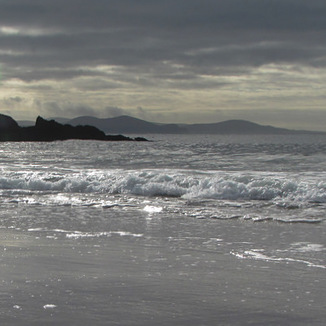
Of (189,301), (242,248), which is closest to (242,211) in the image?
(242,248)

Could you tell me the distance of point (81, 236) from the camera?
10367 mm

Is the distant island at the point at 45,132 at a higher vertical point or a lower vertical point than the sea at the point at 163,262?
higher

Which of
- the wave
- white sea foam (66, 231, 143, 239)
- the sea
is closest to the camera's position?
the sea

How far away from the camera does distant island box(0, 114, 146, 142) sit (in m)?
136

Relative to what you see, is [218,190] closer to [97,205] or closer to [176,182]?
[176,182]

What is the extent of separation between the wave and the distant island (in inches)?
4310

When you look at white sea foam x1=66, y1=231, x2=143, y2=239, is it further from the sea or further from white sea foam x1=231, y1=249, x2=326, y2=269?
white sea foam x1=231, y1=249, x2=326, y2=269

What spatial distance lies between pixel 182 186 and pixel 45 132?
122 m

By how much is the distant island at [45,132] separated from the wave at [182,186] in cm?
10947

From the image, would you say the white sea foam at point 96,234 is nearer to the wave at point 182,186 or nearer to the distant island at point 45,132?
the wave at point 182,186

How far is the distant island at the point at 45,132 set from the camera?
447 ft

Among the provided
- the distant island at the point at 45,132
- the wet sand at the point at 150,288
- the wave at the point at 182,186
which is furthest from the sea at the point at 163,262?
the distant island at the point at 45,132

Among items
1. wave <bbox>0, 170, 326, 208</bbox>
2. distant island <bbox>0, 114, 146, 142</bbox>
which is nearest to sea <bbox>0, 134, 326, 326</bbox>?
wave <bbox>0, 170, 326, 208</bbox>

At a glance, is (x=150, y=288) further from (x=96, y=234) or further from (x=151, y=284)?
(x=96, y=234)
